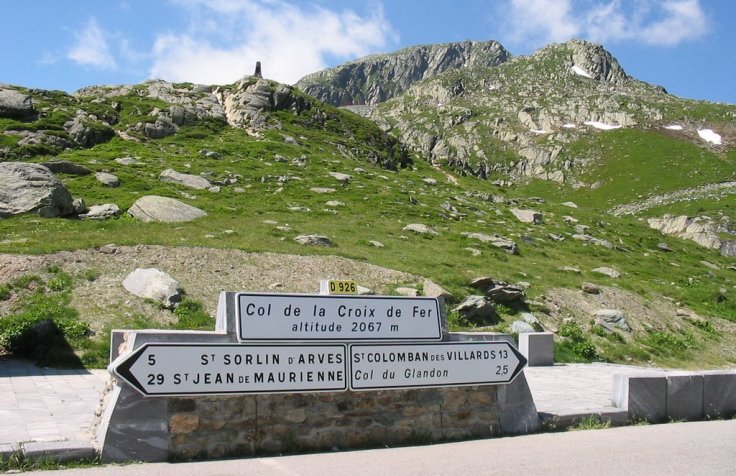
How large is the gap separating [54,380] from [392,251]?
61.6 feet

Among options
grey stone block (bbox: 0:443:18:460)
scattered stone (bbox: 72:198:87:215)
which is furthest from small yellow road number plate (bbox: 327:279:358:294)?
scattered stone (bbox: 72:198:87:215)

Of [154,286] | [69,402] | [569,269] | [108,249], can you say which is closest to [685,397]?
[69,402]

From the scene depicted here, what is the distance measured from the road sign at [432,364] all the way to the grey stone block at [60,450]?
3.67m

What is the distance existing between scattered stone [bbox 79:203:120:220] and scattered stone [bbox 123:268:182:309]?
1230cm

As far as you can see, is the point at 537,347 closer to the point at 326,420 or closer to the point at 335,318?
the point at 335,318

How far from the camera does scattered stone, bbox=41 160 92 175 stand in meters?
40.4

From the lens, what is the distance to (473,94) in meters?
193

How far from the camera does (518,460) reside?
26.5 feet

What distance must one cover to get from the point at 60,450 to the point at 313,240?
859 inches

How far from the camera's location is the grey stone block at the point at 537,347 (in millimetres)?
19672

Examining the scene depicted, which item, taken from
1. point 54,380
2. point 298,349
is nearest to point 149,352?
point 298,349

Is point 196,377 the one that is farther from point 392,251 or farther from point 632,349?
point 392,251

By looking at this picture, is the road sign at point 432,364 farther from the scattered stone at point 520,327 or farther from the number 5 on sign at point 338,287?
the scattered stone at point 520,327

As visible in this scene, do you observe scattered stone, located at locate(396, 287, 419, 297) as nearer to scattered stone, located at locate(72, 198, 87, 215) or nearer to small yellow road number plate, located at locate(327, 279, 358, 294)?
small yellow road number plate, located at locate(327, 279, 358, 294)
